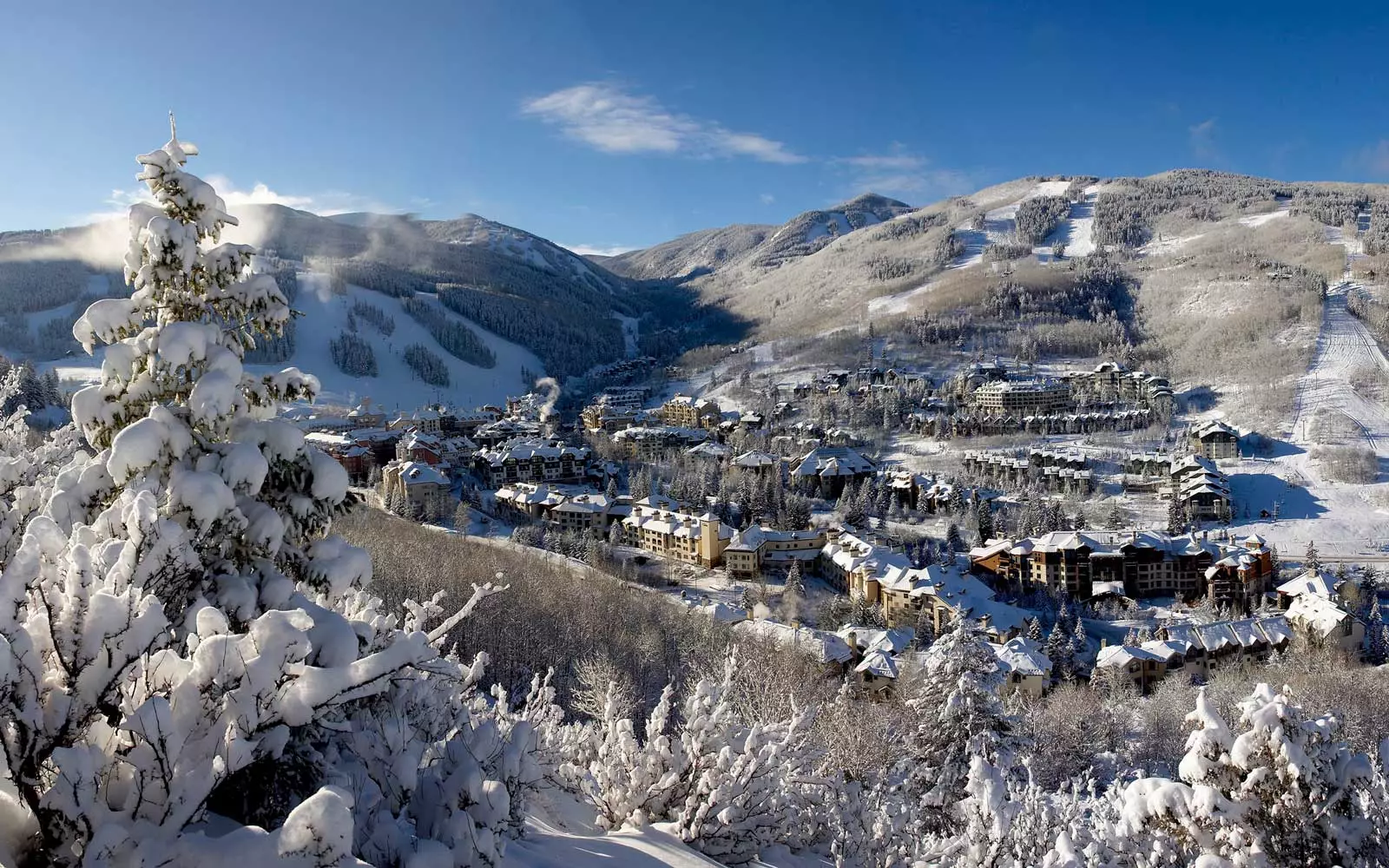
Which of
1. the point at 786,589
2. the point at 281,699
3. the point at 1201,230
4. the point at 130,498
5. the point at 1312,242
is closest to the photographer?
the point at 281,699

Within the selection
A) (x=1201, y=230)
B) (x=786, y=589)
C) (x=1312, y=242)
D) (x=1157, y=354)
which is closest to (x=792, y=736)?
(x=786, y=589)

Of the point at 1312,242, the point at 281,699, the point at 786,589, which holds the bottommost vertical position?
the point at 786,589

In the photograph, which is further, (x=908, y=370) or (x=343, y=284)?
(x=343, y=284)

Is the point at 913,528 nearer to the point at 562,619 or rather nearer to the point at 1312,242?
the point at 562,619

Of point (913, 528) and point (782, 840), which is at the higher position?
point (782, 840)

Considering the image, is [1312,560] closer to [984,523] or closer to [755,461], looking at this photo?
[984,523]

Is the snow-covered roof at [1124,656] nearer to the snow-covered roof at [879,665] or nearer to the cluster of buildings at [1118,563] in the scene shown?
the snow-covered roof at [879,665]

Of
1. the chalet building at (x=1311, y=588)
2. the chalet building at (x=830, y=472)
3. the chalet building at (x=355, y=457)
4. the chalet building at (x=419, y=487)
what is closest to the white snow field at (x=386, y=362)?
the chalet building at (x=355, y=457)

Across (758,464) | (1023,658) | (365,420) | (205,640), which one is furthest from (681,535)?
(365,420)

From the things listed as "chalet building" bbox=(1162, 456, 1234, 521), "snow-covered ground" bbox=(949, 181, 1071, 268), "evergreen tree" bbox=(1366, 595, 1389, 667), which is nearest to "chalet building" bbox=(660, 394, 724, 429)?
"chalet building" bbox=(1162, 456, 1234, 521)
